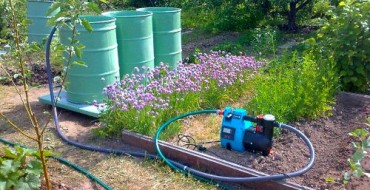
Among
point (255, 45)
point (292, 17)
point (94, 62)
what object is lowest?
point (255, 45)

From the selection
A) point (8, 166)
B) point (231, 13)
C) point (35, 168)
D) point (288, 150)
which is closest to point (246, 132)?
point (288, 150)

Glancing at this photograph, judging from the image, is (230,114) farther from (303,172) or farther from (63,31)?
(63,31)

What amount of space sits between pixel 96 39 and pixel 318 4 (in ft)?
16.7

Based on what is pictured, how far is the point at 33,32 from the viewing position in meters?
7.57

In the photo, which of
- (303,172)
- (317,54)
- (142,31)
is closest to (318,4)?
(317,54)

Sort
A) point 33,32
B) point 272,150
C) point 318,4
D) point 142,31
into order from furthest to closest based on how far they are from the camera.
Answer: point 318,4, point 33,32, point 142,31, point 272,150

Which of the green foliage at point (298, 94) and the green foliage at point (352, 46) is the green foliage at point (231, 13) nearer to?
the green foliage at point (352, 46)

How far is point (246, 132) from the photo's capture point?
3.75 meters

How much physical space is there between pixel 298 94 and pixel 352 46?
1.08 metres

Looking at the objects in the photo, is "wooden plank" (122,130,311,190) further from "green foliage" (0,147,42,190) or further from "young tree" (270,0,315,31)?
"young tree" (270,0,315,31)

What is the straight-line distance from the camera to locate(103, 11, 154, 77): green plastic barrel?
198 inches

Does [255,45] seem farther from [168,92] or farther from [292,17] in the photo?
[168,92]

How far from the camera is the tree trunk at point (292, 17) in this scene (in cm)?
863

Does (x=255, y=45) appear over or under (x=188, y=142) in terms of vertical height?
over
